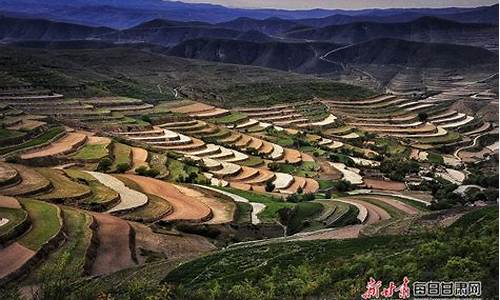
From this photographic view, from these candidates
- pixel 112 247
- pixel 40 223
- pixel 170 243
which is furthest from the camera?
pixel 170 243

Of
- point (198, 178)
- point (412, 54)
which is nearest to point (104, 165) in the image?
point (198, 178)

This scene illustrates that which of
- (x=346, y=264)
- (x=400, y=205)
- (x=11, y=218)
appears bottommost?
(x=400, y=205)

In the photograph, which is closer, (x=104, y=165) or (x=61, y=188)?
(x=61, y=188)

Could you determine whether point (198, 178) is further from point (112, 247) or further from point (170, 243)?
point (112, 247)

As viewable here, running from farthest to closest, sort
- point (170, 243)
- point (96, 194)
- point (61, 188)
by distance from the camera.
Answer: point (61, 188) < point (96, 194) < point (170, 243)

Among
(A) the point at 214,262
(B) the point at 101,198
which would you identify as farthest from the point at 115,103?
(A) the point at 214,262

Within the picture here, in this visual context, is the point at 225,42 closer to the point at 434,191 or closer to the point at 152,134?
the point at 152,134
